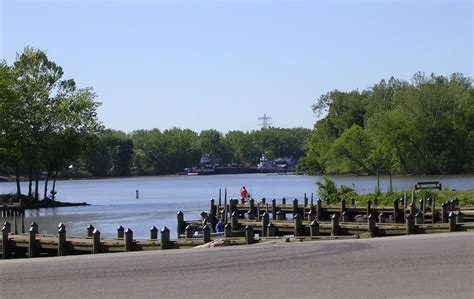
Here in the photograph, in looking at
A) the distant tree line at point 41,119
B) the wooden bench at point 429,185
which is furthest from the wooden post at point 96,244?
the distant tree line at point 41,119

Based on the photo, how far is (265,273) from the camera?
2252 cm

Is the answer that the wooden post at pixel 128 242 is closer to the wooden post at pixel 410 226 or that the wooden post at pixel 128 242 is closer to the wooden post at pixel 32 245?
the wooden post at pixel 32 245

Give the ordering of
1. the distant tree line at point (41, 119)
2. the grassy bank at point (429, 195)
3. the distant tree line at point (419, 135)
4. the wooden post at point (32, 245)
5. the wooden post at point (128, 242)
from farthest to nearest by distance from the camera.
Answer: the distant tree line at point (419, 135) → the distant tree line at point (41, 119) → the grassy bank at point (429, 195) → the wooden post at point (32, 245) → the wooden post at point (128, 242)

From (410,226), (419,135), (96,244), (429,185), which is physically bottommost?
(96,244)

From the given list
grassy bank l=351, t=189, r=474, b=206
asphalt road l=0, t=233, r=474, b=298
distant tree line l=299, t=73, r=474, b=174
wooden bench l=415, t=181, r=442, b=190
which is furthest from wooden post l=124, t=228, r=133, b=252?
distant tree line l=299, t=73, r=474, b=174

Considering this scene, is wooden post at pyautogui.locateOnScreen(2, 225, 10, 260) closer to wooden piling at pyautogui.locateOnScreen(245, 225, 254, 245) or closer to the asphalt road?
the asphalt road

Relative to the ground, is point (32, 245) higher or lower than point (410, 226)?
lower

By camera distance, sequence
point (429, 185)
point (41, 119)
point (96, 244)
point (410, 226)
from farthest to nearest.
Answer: point (41, 119) < point (429, 185) < point (410, 226) < point (96, 244)

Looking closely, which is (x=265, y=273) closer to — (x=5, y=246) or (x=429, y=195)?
(x=5, y=246)

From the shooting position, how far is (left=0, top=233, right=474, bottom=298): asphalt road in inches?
789

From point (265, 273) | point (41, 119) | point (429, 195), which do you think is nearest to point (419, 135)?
point (41, 119)

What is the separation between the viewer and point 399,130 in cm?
14062

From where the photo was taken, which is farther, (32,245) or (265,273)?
(32,245)

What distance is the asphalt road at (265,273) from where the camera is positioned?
65.8 ft
